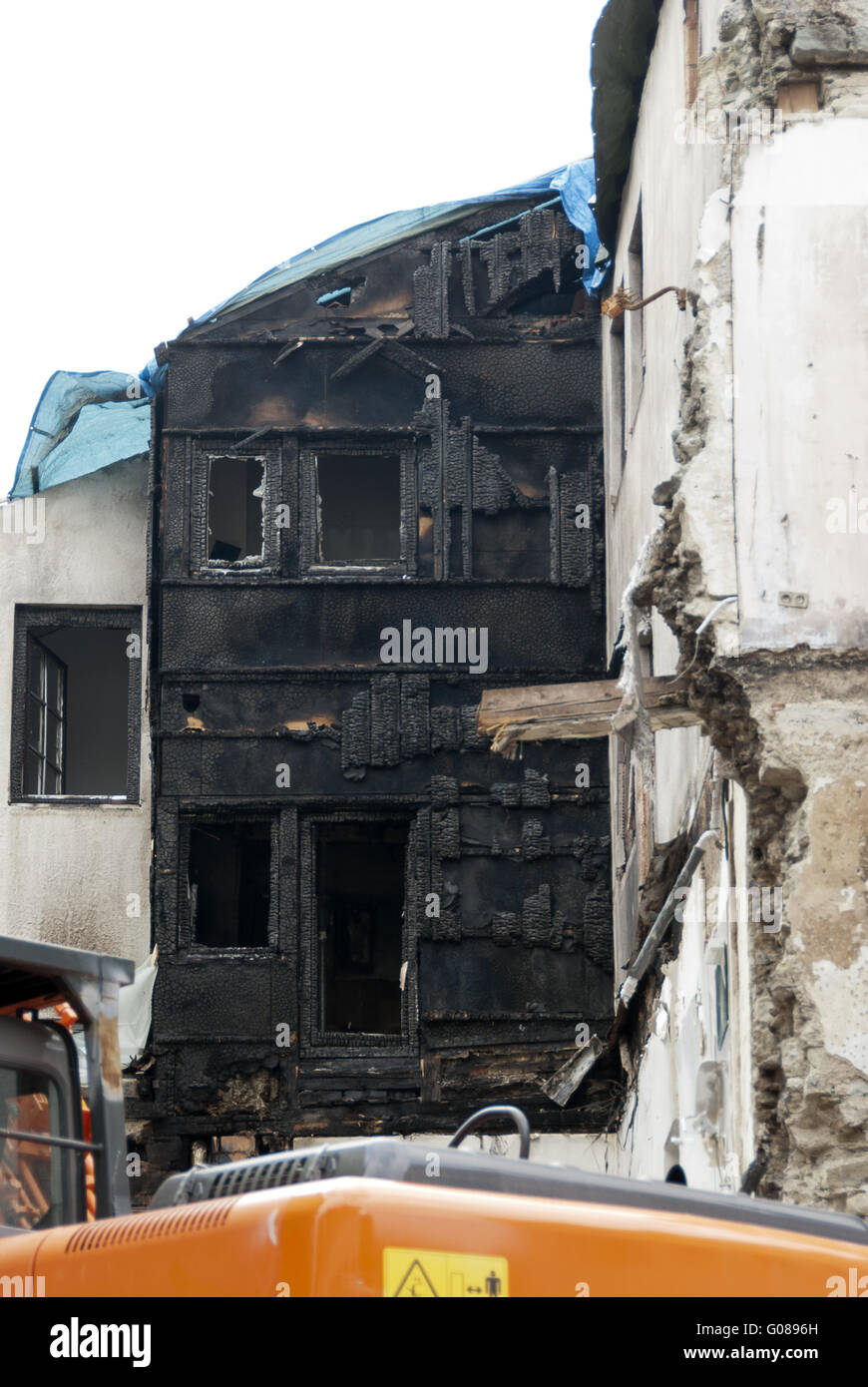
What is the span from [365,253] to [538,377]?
224 cm

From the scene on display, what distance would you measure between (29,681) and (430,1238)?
15.7m

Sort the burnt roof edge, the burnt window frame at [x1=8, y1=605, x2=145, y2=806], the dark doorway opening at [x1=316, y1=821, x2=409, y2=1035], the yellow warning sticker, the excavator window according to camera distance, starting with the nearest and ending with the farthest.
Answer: the yellow warning sticker → the excavator window → the burnt roof edge → the burnt window frame at [x1=8, y1=605, x2=145, y2=806] → the dark doorway opening at [x1=316, y1=821, x2=409, y2=1035]

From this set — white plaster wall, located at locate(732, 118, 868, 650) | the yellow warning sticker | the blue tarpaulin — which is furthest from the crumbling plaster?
the blue tarpaulin

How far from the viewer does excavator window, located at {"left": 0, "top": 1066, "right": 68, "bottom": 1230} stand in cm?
487

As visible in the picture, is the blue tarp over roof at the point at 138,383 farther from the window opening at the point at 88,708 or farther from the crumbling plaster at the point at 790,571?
the crumbling plaster at the point at 790,571

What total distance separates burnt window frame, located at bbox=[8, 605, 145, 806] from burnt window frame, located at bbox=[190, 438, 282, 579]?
6.74ft

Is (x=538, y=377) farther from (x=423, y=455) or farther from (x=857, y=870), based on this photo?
(x=857, y=870)

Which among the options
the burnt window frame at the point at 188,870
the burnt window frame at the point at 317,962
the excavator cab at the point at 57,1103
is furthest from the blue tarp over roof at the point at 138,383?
the excavator cab at the point at 57,1103

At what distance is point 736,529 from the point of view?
745 centimetres

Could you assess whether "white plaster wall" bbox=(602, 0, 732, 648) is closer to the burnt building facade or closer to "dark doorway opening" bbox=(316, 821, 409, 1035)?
the burnt building facade

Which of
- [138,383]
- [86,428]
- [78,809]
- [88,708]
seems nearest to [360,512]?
[138,383]

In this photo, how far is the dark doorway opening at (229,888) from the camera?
60.1 feet

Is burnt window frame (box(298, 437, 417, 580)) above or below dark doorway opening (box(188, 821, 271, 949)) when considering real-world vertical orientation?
above
